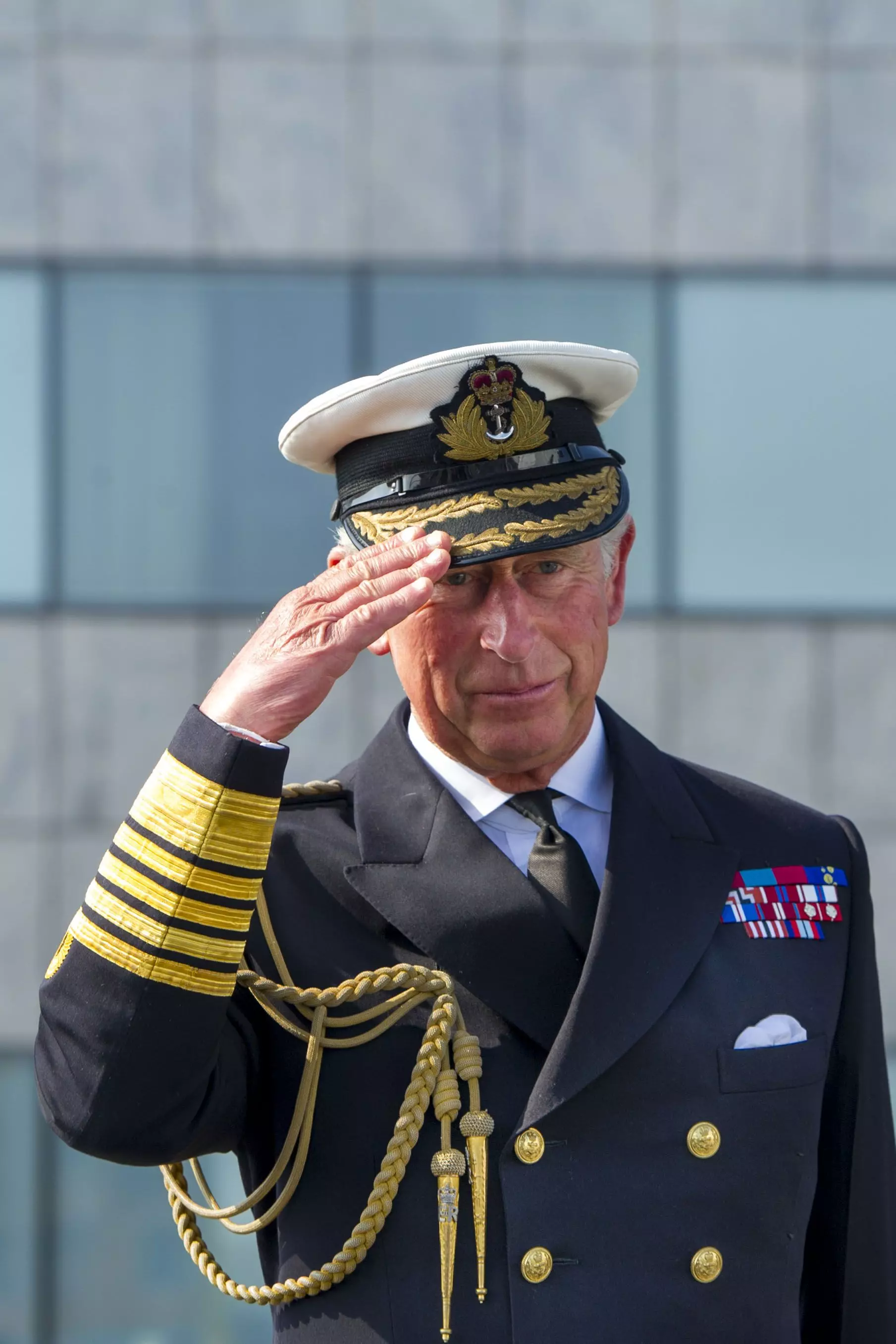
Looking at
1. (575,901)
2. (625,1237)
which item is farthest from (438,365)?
(625,1237)

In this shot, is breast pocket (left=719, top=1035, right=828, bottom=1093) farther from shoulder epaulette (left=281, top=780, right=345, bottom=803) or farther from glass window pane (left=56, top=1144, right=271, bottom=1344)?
glass window pane (left=56, top=1144, right=271, bottom=1344)

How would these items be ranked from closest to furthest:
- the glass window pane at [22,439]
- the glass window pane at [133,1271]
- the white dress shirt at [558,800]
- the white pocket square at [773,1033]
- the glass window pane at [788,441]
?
the white pocket square at [773,1033] < the white dress shirt at [558,800] < the glass window pane at [133,1271] < the glass window pane at [22,439] < the glass window pane at [788,441]

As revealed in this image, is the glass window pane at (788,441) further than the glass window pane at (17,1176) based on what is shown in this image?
Yes

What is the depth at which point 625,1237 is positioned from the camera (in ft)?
7.04

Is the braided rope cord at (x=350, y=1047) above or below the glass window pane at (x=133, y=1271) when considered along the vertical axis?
above

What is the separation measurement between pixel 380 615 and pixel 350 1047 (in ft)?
2.04

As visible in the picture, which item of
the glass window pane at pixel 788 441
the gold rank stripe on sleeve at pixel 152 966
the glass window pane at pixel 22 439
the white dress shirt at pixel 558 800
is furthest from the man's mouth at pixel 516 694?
the glass window pane at pixel 22 439

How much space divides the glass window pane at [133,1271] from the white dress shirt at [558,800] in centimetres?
554

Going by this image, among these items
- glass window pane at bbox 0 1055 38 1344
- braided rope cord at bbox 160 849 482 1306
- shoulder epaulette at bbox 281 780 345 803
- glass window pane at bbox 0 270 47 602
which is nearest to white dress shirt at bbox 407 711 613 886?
shoulder epaulette at bbox 281 780 345 803

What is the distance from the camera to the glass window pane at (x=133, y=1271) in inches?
293

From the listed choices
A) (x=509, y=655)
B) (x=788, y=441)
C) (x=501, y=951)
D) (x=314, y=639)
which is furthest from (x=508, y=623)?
(x=788, y=441)

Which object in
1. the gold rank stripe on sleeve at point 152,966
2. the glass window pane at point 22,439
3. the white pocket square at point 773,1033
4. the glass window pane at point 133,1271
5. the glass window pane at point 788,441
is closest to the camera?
the gold rank stripe on sleeve at point 152,966

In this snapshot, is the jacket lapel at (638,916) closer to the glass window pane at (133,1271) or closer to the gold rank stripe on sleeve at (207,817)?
the gold rank stripe on sleeve at (207,817)

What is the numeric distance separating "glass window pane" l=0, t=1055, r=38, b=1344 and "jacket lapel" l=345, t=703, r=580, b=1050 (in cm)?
572
